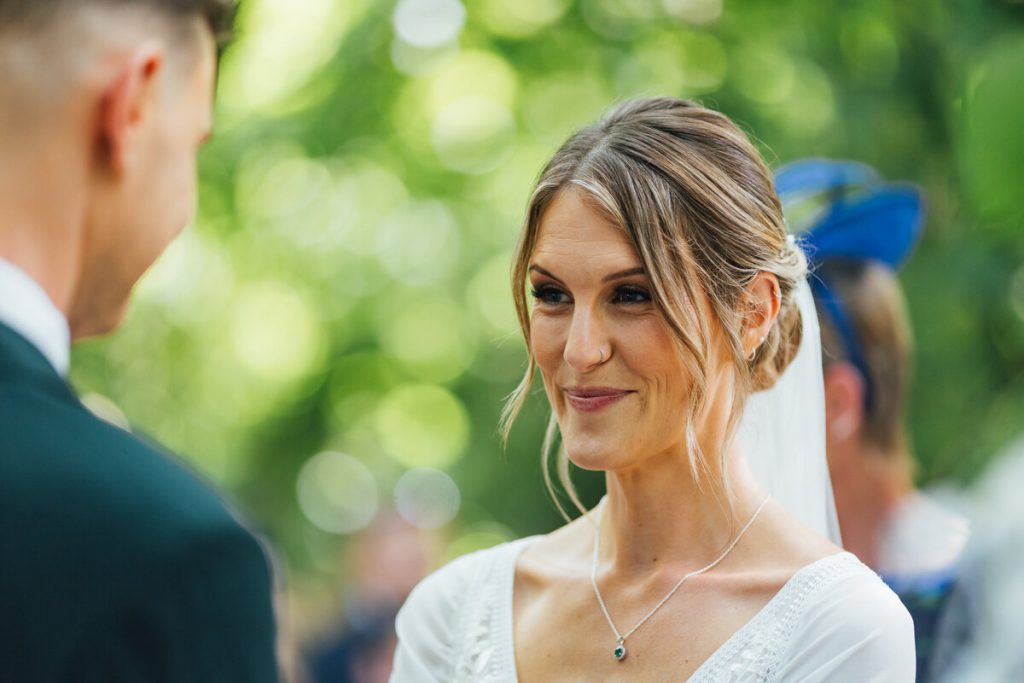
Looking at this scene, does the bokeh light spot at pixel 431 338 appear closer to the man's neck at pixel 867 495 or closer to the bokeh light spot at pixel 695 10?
the bokeh light spot at pixel 695 10

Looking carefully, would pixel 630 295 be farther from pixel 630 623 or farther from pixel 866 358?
pixel 866 358

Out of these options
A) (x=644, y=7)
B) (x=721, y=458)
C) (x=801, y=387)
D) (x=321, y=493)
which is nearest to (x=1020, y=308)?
(x=801, y=387)

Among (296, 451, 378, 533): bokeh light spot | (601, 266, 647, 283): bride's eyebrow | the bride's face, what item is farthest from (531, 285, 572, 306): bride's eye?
(296, 451, 378, 533): bokeh light spot

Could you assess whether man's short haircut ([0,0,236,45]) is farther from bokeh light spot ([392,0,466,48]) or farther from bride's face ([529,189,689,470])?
bokeh light spot ([392,0,466,48])

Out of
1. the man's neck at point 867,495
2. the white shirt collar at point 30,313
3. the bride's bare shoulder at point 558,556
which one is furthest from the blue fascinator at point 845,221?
the white shirt collar at point 30,313

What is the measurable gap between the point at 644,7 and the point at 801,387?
5396mm

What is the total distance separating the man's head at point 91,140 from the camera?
4.66 feet

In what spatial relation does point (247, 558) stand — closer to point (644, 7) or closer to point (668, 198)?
point (668, 198)

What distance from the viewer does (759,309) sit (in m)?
2.65

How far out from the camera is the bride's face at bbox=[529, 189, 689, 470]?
253 cm

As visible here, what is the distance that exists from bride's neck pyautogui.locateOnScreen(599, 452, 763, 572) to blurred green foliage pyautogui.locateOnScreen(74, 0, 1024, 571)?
4.43 feet

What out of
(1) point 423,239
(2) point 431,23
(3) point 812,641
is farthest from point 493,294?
(3) point 812,641

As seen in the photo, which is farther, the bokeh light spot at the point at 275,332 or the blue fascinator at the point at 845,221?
the bokeh light spot at the point at 275,332

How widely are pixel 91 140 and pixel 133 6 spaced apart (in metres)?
0.18
